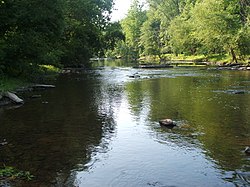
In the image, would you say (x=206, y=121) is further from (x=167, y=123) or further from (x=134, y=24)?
(x=134, y=24)

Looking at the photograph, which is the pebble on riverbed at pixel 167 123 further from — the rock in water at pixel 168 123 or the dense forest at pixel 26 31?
the dense forest at pixel 26 31

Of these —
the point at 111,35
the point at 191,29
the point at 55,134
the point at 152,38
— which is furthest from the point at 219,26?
the point at 55,134

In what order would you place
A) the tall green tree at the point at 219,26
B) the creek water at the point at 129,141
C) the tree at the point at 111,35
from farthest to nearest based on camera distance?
the tree at the point at 111,35, the tall green tree at the point at 219,26, the creek water at the point at 129,141

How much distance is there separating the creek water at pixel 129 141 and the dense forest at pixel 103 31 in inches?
298

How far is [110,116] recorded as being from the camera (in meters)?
18.0

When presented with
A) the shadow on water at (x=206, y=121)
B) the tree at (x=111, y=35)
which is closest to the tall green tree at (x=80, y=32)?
the tree at (x=111, y=35)

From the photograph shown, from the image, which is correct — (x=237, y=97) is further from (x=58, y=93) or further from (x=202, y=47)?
(x=202, y=47)

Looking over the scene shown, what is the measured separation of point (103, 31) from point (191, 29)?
22.4 meters

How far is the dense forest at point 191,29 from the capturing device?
2409 inches

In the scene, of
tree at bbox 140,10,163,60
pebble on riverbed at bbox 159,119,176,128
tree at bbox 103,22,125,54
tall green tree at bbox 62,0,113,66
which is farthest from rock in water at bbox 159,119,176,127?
tree at bbox 140,10,163,60

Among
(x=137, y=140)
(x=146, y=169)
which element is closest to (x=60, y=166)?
(x=146, y=169)

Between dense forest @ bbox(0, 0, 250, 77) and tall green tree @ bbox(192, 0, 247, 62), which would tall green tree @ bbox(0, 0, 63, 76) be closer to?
dense forest @ bbox(0, 0, 250, 77)

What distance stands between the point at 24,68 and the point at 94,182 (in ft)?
70.8

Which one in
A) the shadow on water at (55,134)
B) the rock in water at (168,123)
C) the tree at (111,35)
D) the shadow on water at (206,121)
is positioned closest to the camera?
the shadow on water at (55,134)
